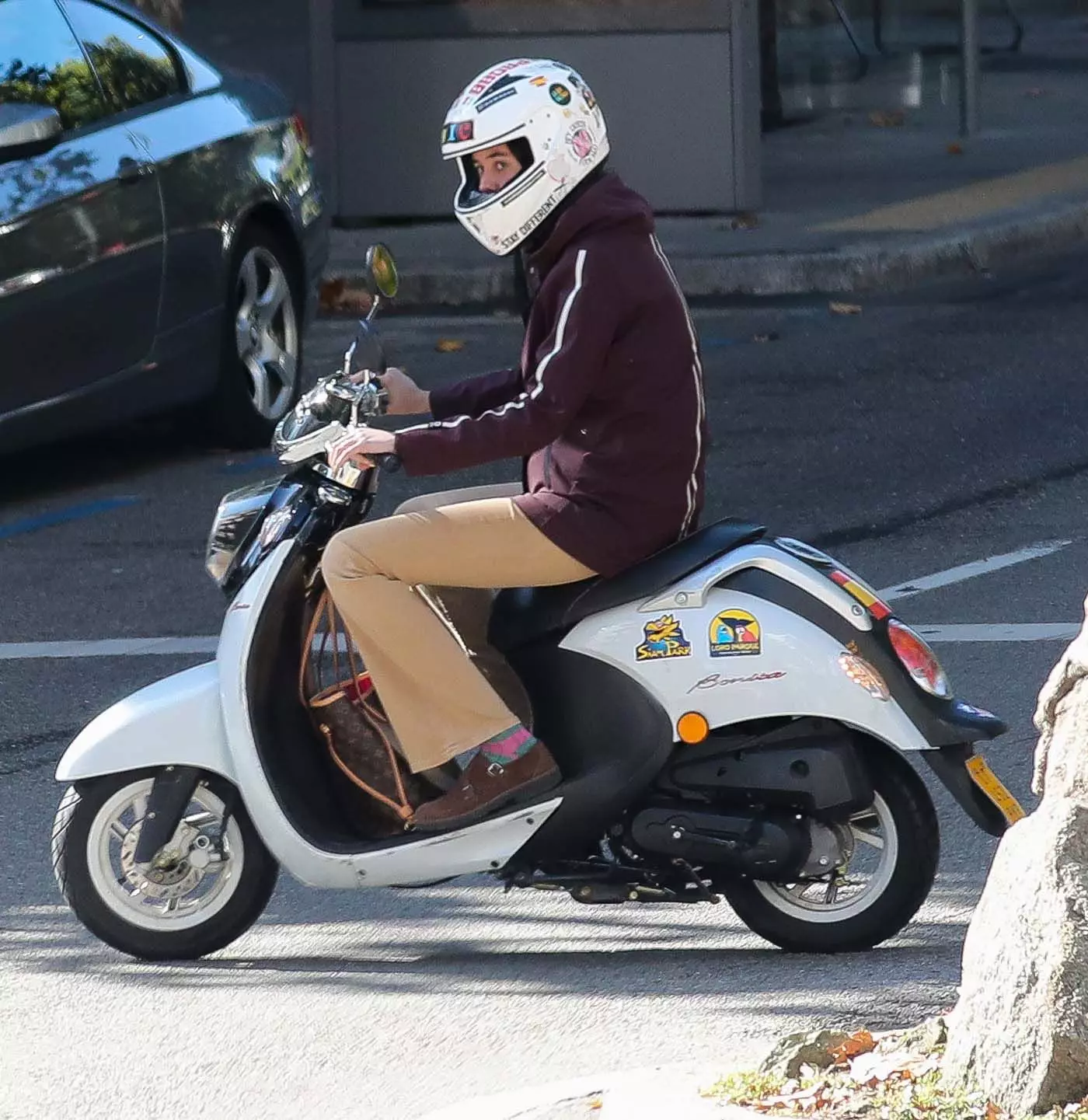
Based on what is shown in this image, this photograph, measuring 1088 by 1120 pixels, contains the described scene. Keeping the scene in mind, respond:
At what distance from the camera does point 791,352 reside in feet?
37.6

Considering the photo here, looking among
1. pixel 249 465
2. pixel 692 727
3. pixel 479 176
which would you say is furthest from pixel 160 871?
pixel 249 465

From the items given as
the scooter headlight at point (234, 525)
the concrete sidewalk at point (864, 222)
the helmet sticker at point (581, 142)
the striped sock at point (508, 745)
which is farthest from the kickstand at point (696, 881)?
the concrete sidewalk at point (864, 222)

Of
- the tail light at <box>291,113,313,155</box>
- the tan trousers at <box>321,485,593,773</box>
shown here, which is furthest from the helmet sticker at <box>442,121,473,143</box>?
the tail light at <box>291,113,313,155</box>

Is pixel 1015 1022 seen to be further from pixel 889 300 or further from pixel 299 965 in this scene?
pixel 889 300

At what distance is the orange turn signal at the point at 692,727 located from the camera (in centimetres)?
460

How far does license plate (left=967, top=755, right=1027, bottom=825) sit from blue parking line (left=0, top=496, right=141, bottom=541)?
4714 mm

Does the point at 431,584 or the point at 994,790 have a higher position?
the point at 431,584

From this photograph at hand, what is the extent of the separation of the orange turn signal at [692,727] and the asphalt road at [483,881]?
44 cm

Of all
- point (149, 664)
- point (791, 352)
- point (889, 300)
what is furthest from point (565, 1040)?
point (889, 300)

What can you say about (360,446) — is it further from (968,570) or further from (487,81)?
(968,570)

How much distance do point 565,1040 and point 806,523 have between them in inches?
163

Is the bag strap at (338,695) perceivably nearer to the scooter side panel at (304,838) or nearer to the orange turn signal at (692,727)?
the scooter side panel at (304,838)

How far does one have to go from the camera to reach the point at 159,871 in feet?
15.7

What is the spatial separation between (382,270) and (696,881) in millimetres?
1275
